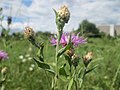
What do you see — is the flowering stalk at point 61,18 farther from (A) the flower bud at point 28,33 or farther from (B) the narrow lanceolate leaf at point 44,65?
(A) the flower bud at point 28,33

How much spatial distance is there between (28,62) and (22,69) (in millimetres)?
452

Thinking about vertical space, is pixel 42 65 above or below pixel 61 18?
below

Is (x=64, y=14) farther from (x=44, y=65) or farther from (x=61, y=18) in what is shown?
(x=44, y=65)

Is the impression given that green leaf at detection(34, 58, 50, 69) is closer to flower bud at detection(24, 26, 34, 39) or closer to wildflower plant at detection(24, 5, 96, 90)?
wildflower plant at detection(24, 5, 96, 90)

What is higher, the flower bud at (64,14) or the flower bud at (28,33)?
the flower bud at (64,14)

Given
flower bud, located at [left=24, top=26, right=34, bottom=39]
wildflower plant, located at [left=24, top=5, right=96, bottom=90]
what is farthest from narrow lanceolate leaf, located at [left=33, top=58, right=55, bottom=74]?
flower bud, located at [left=24, top=26, right=34, bottom=39]

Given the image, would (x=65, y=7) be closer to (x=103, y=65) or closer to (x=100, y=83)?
(x=100, y=83)

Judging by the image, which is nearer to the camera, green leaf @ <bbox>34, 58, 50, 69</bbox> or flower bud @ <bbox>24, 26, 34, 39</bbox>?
green leaf @ <bbox>34, 58, 50, 69</bbox>

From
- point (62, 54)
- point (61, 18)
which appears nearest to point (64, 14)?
point (61, 18)

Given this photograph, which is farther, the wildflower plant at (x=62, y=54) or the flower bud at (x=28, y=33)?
the flower bud at (x=28, y=33)

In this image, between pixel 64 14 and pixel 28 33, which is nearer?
pixel 64 14

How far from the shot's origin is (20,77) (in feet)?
13.6

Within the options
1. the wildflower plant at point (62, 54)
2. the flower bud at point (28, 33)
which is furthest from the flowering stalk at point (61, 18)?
the flower bud at point (28, 33)

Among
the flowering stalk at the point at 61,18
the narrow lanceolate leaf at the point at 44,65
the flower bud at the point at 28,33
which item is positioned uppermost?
the flowering stalk at the point at 61,18
